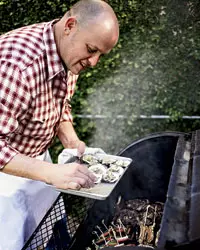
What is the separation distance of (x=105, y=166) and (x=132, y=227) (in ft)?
1.79

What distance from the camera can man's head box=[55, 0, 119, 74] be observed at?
1.87 m

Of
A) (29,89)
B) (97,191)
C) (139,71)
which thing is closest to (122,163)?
(97,191)

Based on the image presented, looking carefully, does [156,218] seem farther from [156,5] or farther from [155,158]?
[156,5]

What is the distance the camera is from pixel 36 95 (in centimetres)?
192

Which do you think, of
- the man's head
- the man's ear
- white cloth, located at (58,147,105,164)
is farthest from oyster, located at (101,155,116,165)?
the man's ear

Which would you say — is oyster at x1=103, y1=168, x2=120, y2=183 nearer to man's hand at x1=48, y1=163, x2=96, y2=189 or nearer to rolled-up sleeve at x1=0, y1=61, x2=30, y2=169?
man's hand at x1=48, y1=163, x2=96, y2=189

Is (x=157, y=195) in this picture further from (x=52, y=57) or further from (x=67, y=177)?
(x=52, y=57)

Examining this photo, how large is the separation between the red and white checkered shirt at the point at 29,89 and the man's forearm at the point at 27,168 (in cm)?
4

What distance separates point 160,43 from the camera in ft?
13.1

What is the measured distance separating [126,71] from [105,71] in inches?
11.3

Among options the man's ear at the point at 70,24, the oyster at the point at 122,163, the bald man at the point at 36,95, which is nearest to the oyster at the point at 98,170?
the oyster at the point at 122,163

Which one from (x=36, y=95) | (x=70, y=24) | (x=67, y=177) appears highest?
(x=70, y=24)

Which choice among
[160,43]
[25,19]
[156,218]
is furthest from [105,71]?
[156,218]

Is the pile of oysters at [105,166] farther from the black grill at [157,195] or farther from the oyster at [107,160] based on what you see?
the black grill at [157,195]
